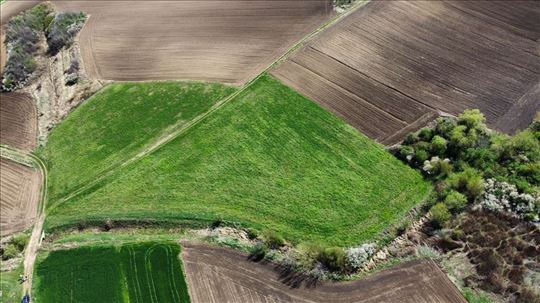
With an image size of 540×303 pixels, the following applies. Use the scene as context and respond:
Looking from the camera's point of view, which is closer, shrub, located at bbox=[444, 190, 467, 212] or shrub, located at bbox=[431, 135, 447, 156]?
shrub, located at bbox=[444, 190, 467, 212]

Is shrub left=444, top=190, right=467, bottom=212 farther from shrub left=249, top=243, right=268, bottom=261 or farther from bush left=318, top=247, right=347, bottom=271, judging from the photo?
shrub left=249, top=243, right=268, bottom=261

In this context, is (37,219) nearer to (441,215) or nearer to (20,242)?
(20,242)

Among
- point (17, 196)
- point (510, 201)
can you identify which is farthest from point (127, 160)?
point (510, 201)

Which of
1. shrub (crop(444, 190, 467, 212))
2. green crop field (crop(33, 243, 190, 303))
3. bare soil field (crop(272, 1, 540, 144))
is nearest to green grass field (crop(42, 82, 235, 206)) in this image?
green crop field (crop(33, 243, 190, 303))

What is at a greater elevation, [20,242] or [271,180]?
[271,180]

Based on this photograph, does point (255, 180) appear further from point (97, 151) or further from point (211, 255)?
point (97, 151)

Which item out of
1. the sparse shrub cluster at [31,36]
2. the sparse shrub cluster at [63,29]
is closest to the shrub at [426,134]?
the sparse shrub cluster at [31,36]
